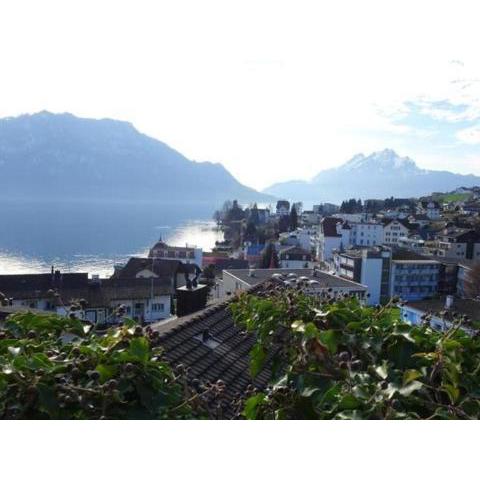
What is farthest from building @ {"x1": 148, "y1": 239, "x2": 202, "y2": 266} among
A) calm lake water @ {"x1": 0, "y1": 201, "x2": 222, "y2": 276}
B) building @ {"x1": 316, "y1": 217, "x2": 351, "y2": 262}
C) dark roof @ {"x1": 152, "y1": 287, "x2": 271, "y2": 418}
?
dark roof @ {"x1": 152, "y1": 287, "x2": 271, "y2": 418}

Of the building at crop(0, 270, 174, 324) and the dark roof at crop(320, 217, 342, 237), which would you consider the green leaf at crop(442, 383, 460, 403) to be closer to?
the building at crop(0, 270, 174, 324)

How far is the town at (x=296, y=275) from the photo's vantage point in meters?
6.29

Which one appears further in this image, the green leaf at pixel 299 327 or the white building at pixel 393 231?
the white building at pixel 393 231

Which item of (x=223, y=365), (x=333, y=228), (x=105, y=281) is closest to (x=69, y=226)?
(x=333, y=228)

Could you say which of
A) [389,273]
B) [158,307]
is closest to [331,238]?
[389,273]

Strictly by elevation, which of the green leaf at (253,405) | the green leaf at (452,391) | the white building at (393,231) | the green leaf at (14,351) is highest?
the green leaf at (14,351)

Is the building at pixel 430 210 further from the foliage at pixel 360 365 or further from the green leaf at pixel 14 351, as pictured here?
the green leaf at pixel 14 351

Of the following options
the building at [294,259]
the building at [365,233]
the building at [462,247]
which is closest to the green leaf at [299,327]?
the building at [294,259]

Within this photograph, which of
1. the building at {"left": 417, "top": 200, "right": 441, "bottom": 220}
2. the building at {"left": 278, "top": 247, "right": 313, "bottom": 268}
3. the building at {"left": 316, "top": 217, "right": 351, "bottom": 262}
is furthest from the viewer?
the building at {"left": 417, "top": 200, "right": 441, "bottom": 220}

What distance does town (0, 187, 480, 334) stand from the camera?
629 centimetres

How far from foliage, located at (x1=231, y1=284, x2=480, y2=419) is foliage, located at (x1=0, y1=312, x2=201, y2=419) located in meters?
0.35

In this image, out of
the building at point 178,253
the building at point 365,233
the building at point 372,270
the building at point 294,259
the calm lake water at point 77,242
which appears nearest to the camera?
the building at point 372,270

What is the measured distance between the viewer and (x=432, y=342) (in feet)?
5.71

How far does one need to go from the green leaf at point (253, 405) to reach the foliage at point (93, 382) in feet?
0.73
